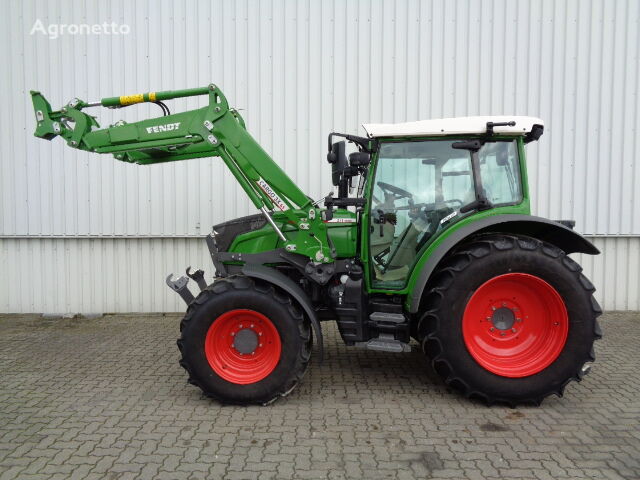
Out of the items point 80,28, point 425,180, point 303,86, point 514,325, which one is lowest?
point 514,325

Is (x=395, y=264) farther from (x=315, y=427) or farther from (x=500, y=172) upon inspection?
(x=315, y=427)

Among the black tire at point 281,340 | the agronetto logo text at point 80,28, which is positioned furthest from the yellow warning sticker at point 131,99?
the agronetto logo text at point 80,28

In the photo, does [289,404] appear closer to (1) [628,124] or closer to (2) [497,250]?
(2) [497,250]

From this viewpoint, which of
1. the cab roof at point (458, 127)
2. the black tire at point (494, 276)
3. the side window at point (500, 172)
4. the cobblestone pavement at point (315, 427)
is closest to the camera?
the cobblestone pavement at point (315, 427)

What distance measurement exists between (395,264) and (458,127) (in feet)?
3.97

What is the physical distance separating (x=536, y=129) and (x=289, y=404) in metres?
2.89

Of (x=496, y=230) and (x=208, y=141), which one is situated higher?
A: (x=208, y=141)

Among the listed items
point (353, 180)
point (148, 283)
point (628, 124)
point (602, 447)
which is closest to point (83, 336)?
point (148, 283)

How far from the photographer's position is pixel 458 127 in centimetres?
347

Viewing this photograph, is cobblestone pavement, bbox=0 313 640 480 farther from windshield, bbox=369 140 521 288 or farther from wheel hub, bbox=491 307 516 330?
windshield, bbox=369 140 521 288

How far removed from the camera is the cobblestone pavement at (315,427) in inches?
104

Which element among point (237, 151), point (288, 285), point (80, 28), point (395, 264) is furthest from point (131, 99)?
point (80, 28)

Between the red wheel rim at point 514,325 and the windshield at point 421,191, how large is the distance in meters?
0.63

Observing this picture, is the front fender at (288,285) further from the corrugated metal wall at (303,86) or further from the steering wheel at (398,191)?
the corrugated metal wall at (303,86)
